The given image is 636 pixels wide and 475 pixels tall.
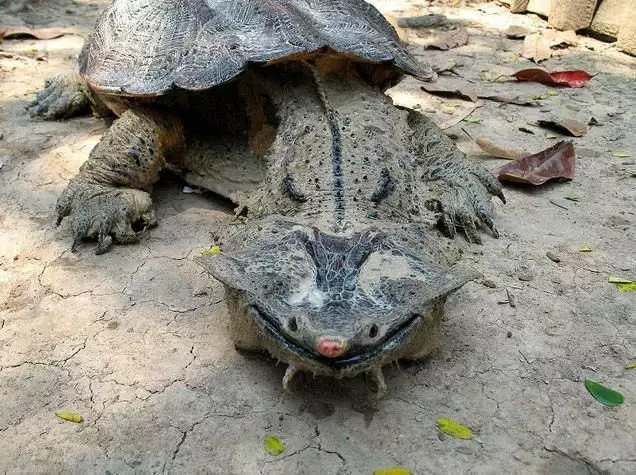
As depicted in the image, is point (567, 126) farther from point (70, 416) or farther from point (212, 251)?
point (70, 416)

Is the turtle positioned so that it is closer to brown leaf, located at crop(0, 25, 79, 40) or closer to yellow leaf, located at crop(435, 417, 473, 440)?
yellow leaf, located at crop(435, 417, 473, 440)

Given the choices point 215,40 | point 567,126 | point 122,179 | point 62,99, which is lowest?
point 62,99

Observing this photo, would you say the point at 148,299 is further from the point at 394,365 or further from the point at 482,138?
the point at 482,138

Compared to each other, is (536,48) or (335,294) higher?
(335,294)

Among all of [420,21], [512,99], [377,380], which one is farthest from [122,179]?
[420,21]

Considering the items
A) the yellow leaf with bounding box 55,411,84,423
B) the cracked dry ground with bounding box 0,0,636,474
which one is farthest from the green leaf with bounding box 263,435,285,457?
the yellow leaf with bounding box 55,411,84,423

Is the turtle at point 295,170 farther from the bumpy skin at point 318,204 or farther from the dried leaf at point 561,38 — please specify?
the dried leaf at point 561,38
